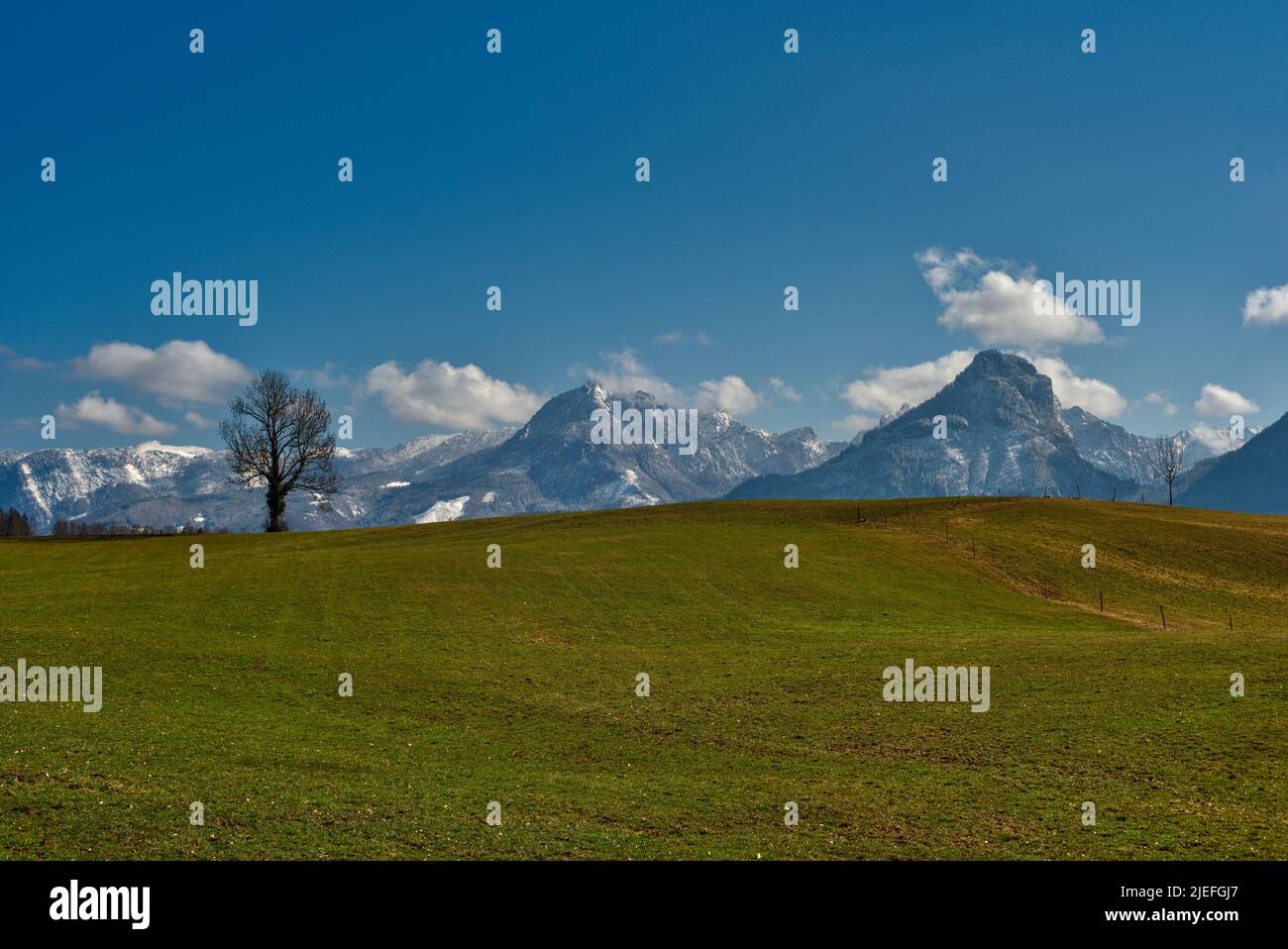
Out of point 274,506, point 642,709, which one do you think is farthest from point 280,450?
point 642,709

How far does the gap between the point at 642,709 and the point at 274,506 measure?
9846 cm

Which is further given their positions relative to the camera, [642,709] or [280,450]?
[280,450]

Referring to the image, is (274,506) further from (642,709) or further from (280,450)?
(642,709)

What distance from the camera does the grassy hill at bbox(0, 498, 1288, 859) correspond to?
816 inches

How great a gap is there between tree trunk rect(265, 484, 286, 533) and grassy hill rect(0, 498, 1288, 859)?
139 ft

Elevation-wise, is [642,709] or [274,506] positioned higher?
[274,506]

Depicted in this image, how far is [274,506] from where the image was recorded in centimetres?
11756

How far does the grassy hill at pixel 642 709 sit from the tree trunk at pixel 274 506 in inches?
1673

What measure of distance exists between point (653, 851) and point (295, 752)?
14.0 metres

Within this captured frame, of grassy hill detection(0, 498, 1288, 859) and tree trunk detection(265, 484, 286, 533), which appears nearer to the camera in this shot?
grassy hill detection(0, 498, 1288, 859)

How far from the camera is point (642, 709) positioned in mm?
34000

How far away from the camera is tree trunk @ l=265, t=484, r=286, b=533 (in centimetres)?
11588

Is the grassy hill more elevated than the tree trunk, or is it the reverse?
the tree trunk

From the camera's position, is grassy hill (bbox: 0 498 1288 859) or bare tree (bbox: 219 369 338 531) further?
bare tree (bbox: 219 369 338 531)
